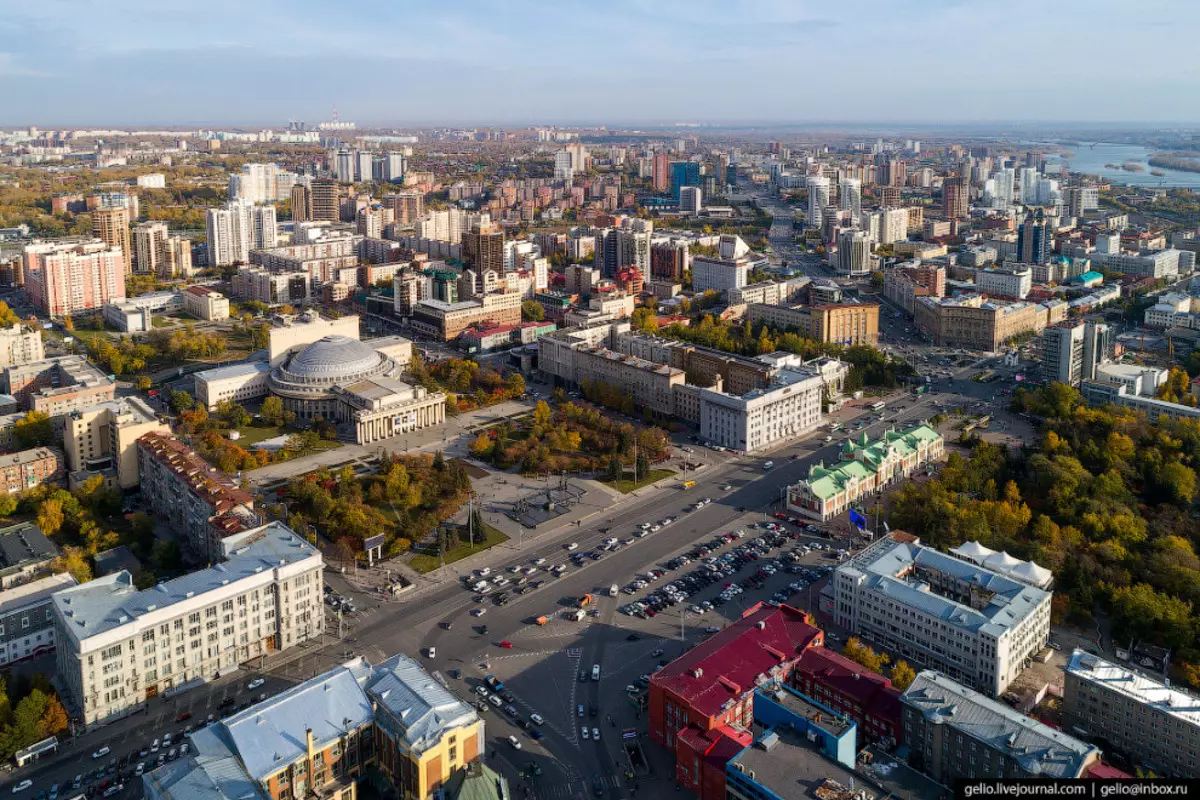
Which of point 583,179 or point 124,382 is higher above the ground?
point 583,179

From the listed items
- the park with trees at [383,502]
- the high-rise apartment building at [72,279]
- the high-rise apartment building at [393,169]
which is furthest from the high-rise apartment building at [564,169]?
the park with trees at [383,502]

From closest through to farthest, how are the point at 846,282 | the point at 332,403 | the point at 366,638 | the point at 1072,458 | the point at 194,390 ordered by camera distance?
1. the point at 366,638
2. the point at 1072,458
3. the point at 332,403
4. the point at 194,390
5. the point at 846,282

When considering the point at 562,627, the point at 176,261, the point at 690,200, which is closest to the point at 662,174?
the point at 690,200

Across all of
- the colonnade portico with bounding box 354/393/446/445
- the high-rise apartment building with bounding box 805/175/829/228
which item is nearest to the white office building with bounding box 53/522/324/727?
the colonnade portico with bounding box 354/393/446/445

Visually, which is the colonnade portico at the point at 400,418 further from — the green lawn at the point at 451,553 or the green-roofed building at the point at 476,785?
the green-roofed building at the point at 476,785

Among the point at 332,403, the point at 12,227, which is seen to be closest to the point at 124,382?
the point at 332,403

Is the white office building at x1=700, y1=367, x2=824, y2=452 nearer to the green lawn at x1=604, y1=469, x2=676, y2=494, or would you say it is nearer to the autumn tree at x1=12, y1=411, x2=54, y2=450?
the green lawn at x1=604, y1=469, x2=676, y2=494

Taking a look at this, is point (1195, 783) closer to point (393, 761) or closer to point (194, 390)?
point (393, 761)
